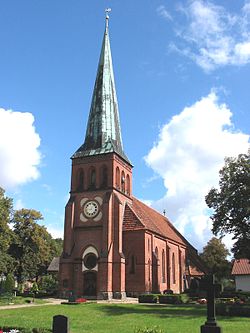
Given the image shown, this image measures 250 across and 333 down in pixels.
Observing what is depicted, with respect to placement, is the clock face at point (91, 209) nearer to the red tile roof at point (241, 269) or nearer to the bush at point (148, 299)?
the bush at point (148, 299)

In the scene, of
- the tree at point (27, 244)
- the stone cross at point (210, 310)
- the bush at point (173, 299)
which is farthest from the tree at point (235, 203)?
the tree at point (27, 244)

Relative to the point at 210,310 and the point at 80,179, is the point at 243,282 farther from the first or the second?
the point at 210,310

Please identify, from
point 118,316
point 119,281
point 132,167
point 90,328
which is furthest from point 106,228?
point 90,328

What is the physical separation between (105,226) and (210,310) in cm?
2869

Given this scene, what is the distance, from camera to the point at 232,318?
22625 millimetres

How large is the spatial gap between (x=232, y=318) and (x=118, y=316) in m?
6.76

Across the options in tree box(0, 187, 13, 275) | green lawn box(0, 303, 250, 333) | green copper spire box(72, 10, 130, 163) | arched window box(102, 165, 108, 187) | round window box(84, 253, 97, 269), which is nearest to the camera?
green lawn box(0, 303, 250, 333)

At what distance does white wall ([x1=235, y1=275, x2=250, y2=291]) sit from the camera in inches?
2288

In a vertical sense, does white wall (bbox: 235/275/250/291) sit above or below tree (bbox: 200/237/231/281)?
below

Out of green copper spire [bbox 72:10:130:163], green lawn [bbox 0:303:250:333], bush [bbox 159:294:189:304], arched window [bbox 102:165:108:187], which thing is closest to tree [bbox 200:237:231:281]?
green copper spire [bbox 72:10:130:163]

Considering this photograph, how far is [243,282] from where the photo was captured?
5853 centimetres

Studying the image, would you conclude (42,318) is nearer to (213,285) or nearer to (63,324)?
(63,324)

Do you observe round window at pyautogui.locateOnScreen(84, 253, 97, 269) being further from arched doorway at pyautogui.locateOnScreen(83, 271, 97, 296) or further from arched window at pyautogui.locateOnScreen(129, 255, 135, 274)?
arched window at pyautogui.locateOnScreen(129, 255, 135, 274)

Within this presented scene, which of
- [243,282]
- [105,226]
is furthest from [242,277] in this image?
[105,226]
